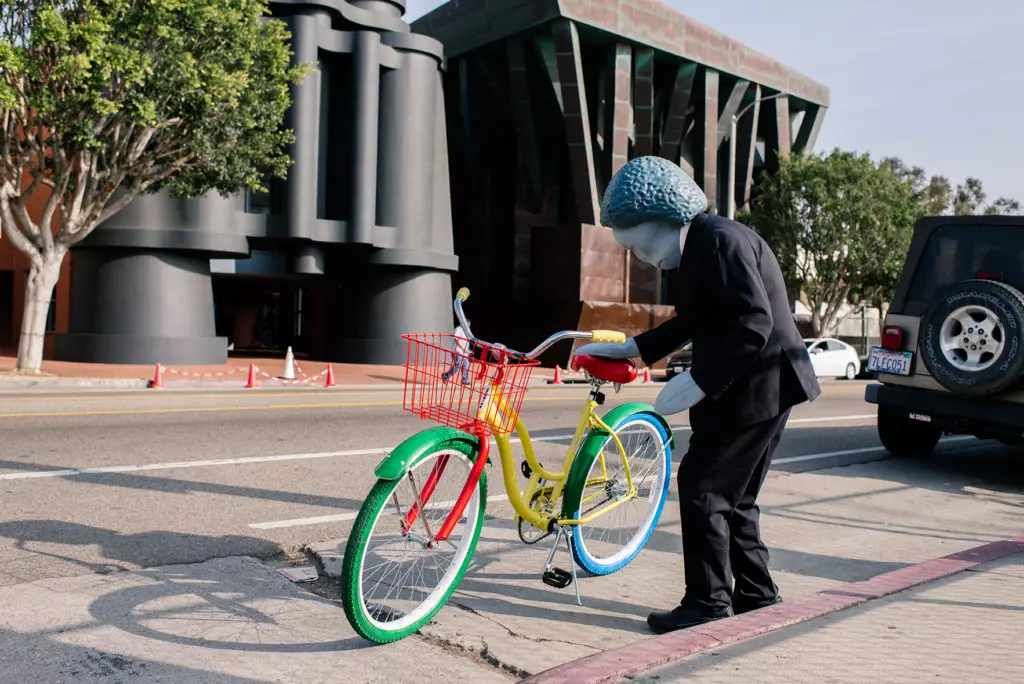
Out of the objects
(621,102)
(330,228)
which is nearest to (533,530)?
(330,228)

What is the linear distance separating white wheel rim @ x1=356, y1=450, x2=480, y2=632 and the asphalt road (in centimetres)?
155

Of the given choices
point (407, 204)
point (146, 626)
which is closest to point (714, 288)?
point (146, 626)

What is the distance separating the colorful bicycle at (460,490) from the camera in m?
3.48

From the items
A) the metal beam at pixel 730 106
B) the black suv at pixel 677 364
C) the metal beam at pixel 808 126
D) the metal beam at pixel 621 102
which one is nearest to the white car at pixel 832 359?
the black suv at pixel 677 364

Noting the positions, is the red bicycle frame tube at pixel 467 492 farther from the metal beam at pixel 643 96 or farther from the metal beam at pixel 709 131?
the metal beam at pixel 709 131

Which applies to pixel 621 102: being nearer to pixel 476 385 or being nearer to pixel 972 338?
pixel 972 338

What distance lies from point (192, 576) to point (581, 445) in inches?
79.7

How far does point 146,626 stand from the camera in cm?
368

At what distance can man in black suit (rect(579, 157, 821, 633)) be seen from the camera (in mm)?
3586

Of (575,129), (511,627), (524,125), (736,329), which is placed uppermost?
(524,125)

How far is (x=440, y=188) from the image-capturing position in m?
30.9

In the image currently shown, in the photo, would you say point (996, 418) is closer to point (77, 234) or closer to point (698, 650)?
point (698, 650)

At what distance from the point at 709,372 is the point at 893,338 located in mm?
5934

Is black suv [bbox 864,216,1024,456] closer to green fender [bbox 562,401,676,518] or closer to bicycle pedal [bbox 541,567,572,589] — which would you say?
green fender [bbox 562,401,676,518]
